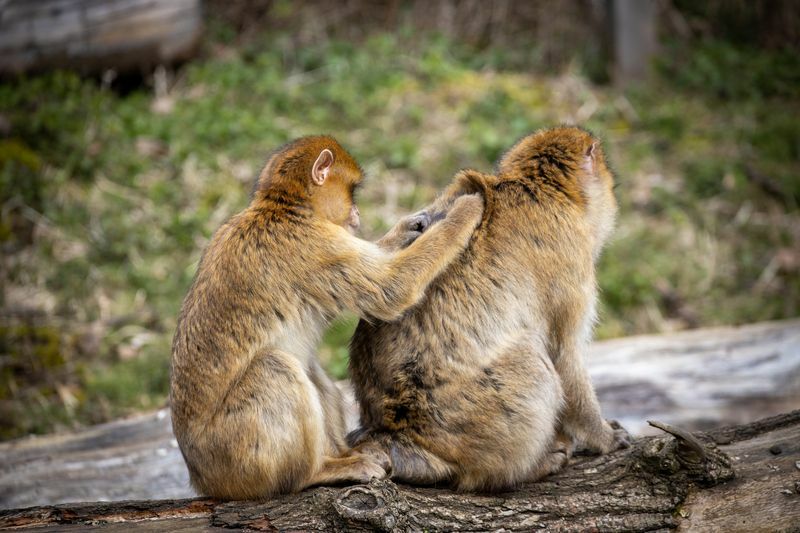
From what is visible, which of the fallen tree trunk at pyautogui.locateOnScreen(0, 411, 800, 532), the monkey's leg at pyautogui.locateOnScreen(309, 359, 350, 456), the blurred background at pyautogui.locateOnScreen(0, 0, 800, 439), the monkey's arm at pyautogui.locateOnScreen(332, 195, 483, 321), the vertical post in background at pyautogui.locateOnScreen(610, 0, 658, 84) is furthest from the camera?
the vertical post in background at pyautogui.locateOnScreen(610, 0, 658, 84)

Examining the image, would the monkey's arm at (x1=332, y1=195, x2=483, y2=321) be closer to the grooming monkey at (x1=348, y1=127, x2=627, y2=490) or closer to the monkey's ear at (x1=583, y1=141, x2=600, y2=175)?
the grooming monkey at (x1=348, y1=127, x2=627, y2=490)

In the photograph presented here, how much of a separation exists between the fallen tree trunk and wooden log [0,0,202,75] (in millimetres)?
6174


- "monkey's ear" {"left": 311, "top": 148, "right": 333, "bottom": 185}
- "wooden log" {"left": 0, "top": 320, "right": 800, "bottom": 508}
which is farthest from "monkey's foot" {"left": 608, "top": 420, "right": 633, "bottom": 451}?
"monkey's ear" {"left": 311, "top": 148, "right": 333, "bottom": 185}

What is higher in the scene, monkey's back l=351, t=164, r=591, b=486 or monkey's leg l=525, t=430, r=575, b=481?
monkey's back l=351, t=164, r=591, b=486

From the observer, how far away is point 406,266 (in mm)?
3934

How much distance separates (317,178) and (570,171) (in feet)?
3.84

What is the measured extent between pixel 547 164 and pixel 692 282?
390 cm

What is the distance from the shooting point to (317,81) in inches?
386

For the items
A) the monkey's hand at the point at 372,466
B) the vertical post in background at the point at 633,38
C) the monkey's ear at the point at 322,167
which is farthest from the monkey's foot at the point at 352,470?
the vertical post in background at the point at 633,38

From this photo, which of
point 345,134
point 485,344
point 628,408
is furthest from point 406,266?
point 345,134

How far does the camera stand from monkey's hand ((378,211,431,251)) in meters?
4.23

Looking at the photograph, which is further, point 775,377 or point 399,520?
point 775,377

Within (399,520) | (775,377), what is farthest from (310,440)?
(775,377)

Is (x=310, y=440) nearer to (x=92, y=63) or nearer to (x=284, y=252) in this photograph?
(x=284, y=252)
